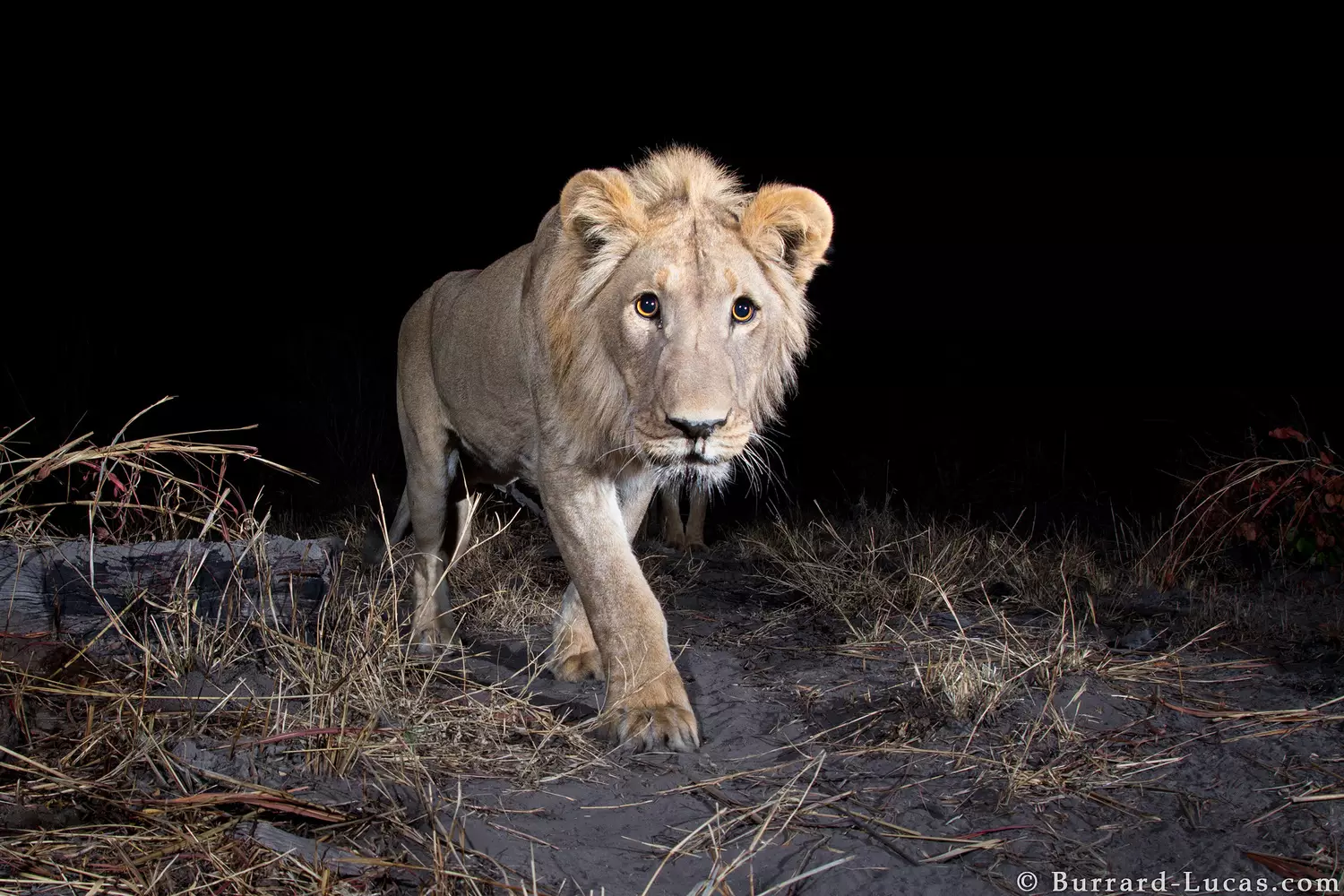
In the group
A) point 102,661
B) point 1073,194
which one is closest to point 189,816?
point 102,661

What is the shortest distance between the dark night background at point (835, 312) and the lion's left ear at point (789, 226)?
12.2 ft

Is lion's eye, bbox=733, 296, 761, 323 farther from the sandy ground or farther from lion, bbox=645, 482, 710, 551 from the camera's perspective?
lion, bbox=645, 482, 710, 551

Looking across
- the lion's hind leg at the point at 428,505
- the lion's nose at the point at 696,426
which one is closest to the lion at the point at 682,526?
the lion's hind leg at the point at 428,505

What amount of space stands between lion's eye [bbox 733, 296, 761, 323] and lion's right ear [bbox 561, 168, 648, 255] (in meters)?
0.37

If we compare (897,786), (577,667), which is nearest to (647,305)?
(577,667)

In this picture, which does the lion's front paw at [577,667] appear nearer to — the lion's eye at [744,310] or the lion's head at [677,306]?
the lion's head at [677,306]

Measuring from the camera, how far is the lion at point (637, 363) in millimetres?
2750

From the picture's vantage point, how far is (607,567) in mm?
3035

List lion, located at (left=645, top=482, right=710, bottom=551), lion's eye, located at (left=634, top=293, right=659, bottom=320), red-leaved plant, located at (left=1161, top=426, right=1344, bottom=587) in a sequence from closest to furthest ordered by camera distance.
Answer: lion's eye, located at (left=634, top=293, right=659, bottom=320) → red-leaved plant, located at (left=1161, top=426, right=1344, bottom=587) → lion, located at (left=645, top=482, right=710, bottom=551)

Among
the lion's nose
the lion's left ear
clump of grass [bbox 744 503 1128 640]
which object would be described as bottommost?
clump of grass [bbox 744 503 1128 640]

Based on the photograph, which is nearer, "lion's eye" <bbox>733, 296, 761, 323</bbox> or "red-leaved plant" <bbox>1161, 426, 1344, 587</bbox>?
"lion's eye" <bbox>733, 296, 761, 323</bbox>

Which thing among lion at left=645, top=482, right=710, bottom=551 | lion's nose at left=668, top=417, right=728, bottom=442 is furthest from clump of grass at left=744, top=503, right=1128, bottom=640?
lion's nose at left=668, top=417, right=728, bottom=442

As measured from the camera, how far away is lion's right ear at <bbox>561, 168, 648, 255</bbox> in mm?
2979

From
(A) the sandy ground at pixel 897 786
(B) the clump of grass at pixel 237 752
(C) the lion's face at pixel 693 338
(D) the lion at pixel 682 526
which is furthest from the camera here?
(D) the lion at pixel 682 526
